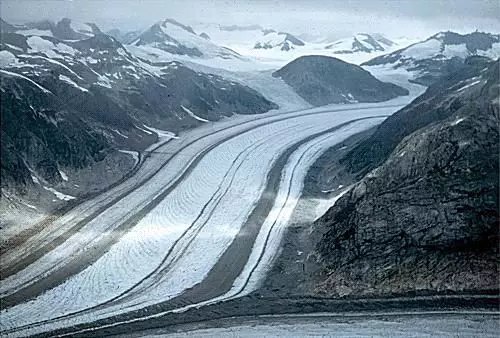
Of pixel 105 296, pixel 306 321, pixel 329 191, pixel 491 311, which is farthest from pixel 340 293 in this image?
pixel 329 191

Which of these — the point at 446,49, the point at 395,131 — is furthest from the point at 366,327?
the point at 446,49

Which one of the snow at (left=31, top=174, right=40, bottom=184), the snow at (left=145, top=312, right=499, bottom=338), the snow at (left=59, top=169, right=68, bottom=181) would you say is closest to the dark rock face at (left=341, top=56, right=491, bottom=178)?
the snow at (left=145, top=312, right=499, bottom=338)

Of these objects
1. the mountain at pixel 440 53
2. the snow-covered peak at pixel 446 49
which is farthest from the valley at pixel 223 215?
the snow-covered peak at pixel 446 49

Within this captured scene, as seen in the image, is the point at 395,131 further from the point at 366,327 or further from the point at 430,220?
the point at 366,327

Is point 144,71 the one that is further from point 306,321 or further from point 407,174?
point 306,321

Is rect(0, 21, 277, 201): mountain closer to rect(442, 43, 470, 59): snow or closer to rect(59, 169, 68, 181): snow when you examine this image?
rect(59, 169, 68, 181): snow

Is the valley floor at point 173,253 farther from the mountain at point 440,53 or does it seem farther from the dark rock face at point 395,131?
the mountain at point 440,53
